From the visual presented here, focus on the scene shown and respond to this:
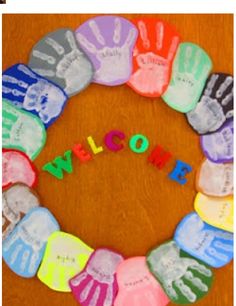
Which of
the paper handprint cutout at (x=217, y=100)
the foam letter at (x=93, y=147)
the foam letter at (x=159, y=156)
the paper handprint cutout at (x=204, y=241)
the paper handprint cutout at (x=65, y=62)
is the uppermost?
the paper handprint cutout at (x=65, y=62)

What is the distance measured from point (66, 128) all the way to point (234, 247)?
2.12 feet

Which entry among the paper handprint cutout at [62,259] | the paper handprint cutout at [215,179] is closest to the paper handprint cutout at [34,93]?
the paper handprint cutout at [62,259]

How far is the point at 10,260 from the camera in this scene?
1.38 m

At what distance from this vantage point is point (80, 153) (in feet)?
4.42

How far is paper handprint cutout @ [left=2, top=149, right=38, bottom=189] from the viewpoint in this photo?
4.47 ft

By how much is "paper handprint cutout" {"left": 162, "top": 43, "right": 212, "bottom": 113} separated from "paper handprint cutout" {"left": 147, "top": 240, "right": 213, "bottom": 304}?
0.44 metres

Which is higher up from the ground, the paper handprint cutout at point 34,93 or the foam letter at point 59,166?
the paper handprint cutout at point 34,93

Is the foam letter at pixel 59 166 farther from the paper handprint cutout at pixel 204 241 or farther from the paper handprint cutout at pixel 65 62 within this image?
the paper handprint cutout at pixel 204 241

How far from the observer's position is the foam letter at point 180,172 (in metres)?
1.33

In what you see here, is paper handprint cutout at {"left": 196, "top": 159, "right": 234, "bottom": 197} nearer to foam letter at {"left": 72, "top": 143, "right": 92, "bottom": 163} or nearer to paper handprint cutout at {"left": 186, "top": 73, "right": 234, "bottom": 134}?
paper handprint cutout at {"left": 186, "top": 73, "right": 234, "bottom": 134}

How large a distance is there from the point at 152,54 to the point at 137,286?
0.73m

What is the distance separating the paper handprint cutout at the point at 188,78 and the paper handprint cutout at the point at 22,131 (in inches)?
16.4

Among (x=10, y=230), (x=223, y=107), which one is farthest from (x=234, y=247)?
(x=10, y=230)

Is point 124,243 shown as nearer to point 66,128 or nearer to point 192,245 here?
point 192,245
